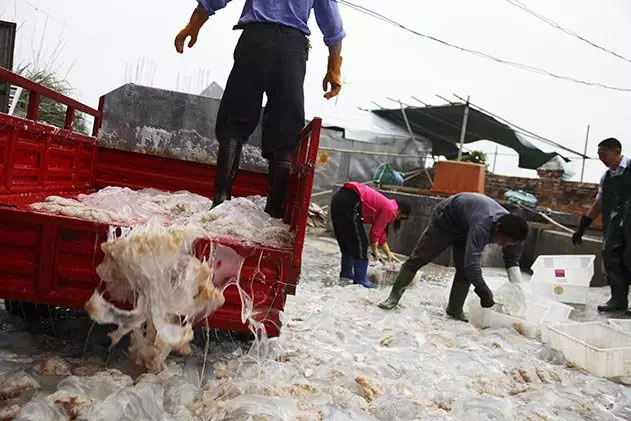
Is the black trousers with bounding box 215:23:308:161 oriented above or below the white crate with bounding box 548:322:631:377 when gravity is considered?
above

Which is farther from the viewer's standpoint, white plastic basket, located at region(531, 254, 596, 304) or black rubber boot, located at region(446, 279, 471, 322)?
white plastic basket, located at region(531, 254, 596, 304)

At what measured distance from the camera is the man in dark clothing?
3.53m

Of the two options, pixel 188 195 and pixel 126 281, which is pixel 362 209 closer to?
pixel 188 195

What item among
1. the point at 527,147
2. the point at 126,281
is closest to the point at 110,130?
the point at 126,281

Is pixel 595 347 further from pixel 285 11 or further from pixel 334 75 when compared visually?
pixel 285 11

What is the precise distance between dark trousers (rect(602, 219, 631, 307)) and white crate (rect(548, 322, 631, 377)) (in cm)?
187

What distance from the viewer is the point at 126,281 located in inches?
69.7

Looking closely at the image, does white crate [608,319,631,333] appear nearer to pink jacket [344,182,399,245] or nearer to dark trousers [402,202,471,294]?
dark trousers [402,202,471,294]

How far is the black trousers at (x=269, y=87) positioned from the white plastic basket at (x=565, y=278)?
11.5 feet

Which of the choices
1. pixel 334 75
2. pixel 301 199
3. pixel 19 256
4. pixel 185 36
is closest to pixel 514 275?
pixel 334 75

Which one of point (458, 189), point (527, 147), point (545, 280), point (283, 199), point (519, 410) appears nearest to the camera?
point (519, 410)

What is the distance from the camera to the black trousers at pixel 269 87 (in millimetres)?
2531

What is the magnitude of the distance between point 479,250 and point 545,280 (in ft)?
6.06

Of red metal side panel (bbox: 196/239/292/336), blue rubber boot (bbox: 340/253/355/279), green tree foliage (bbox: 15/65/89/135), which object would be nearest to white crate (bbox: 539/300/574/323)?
blue rubber boot (bbox: 340/253/355/279)
